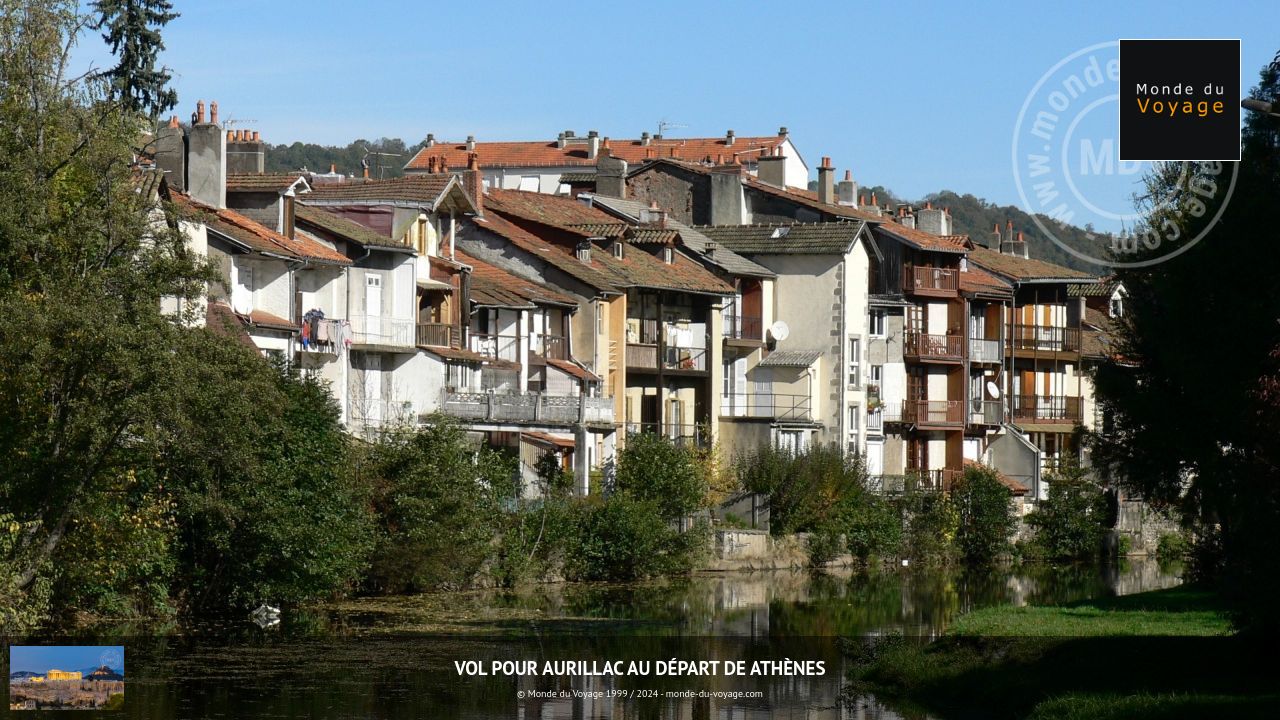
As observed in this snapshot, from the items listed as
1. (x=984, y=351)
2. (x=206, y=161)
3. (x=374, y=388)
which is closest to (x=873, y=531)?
(x=374, y=388)

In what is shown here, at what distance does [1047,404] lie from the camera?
296ft

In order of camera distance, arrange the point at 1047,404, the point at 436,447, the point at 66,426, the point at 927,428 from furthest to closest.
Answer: the point at 1047,404 → the point at 927,428 → the point at 436,447 → the point at 66,426

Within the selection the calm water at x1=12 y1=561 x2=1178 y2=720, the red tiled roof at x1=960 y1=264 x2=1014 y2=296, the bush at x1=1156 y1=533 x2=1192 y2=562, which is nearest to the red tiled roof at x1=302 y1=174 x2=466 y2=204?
the calm water at x1=12 y1=561 x2=1178 y2=720

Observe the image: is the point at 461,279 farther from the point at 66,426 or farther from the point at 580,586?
the point at 66,426

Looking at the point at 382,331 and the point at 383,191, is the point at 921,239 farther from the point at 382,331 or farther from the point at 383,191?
the point at 382,331

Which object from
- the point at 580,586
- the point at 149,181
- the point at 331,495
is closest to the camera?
the point at 149,181

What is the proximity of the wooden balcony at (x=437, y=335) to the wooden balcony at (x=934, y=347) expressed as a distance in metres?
28.5

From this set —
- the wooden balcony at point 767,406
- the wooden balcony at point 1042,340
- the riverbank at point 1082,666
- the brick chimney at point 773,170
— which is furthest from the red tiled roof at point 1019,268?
the riverbank at point 1082,666

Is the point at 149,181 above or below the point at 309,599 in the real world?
above

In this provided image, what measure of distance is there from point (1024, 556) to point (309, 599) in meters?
36.7

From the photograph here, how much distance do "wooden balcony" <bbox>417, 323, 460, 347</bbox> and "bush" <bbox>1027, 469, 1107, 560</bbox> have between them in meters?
28.0

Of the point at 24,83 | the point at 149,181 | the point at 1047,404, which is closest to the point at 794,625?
the point at 149,181

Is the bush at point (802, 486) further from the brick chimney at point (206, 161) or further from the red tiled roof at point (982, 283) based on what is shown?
the brick chimney at point (206, 161)

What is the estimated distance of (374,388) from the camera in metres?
56.4
